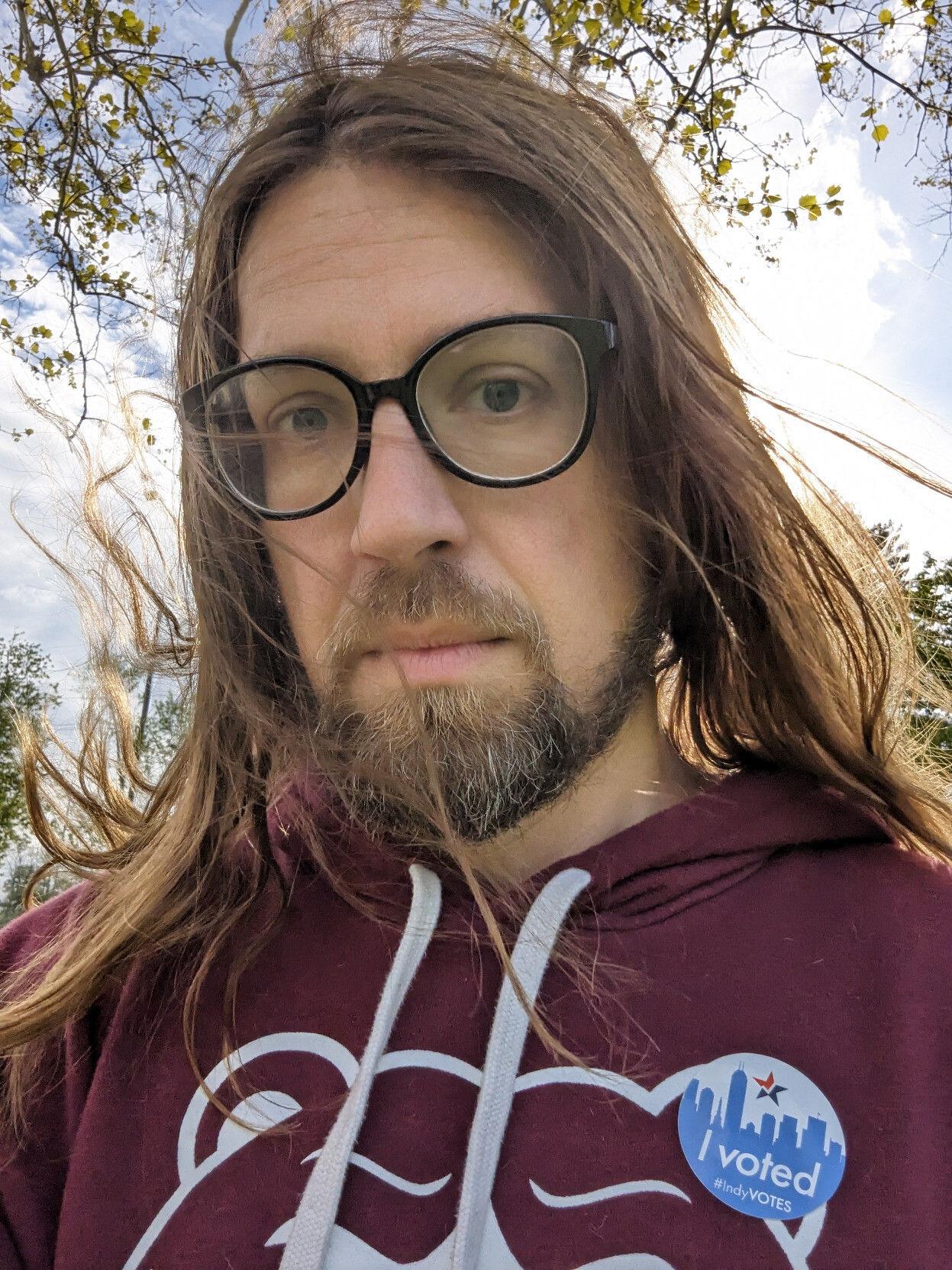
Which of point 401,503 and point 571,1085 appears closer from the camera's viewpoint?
point 571,1085

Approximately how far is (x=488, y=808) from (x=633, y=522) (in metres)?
0.66

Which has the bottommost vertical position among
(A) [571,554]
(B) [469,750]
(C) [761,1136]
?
(C) [761,1136]

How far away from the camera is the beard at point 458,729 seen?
1479 millimetres

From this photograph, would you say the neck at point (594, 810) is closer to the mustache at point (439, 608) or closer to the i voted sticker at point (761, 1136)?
the mustache at point (439, 608)

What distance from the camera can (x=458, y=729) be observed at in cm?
149

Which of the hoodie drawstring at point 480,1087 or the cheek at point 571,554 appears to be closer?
the hoodie drawstring at point 480,1087

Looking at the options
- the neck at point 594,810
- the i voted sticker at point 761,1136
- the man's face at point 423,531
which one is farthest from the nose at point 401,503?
the i voted sticker at point 761,1136

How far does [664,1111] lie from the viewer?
1237mm

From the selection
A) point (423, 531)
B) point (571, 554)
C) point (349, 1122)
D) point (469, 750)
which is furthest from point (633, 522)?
point (349, 1122)

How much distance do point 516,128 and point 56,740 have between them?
1916 millimetres

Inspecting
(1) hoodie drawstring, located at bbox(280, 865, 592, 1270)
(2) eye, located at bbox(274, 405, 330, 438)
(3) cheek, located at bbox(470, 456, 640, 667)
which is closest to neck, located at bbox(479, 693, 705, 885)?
(1) hoodie drawstring, located at bbox(280, 865, 592, 1270)

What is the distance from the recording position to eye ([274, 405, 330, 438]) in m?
1.65

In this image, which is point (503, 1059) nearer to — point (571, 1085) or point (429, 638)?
point (571, 1085)

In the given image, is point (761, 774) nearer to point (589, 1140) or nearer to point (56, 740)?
point (589, 1140)
